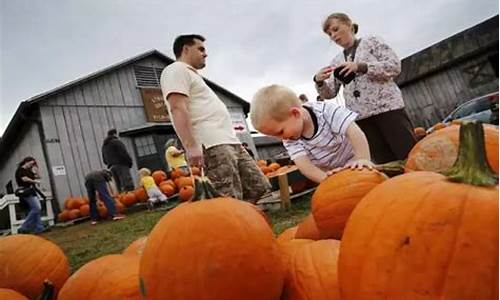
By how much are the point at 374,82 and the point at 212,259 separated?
6.74 feet

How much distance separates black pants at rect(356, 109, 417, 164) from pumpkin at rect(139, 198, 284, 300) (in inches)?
73.3

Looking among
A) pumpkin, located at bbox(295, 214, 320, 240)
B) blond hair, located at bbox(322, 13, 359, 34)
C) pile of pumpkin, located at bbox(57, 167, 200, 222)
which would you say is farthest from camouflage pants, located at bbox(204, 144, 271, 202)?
pile of pumpkin, located at bbox(57, 167, 200, 222)

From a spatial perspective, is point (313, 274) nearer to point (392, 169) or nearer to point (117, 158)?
point (392, 169)

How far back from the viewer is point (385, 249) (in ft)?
1.90

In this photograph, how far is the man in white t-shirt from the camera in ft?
7.59

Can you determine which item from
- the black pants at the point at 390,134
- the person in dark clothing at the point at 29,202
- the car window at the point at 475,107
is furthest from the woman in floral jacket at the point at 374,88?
the car window at the point at 475,107

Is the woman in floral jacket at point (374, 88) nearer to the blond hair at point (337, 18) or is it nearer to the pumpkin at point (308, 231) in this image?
the blond hair at point (337, 18)

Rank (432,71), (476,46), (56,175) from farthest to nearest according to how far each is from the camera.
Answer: (432,71) < (476,46) < (56,175)

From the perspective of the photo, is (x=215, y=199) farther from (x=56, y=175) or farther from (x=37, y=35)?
(x=56, y=175)

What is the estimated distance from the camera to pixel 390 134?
245cm

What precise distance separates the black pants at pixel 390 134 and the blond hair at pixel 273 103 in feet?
2.63

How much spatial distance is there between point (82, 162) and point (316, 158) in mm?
8935

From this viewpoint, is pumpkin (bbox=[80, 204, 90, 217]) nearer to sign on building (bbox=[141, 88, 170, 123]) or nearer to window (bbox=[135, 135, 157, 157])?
window (bbox=[135, 135, 157, 157])

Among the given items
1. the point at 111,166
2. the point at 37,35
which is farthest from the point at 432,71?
the point at 37,35
